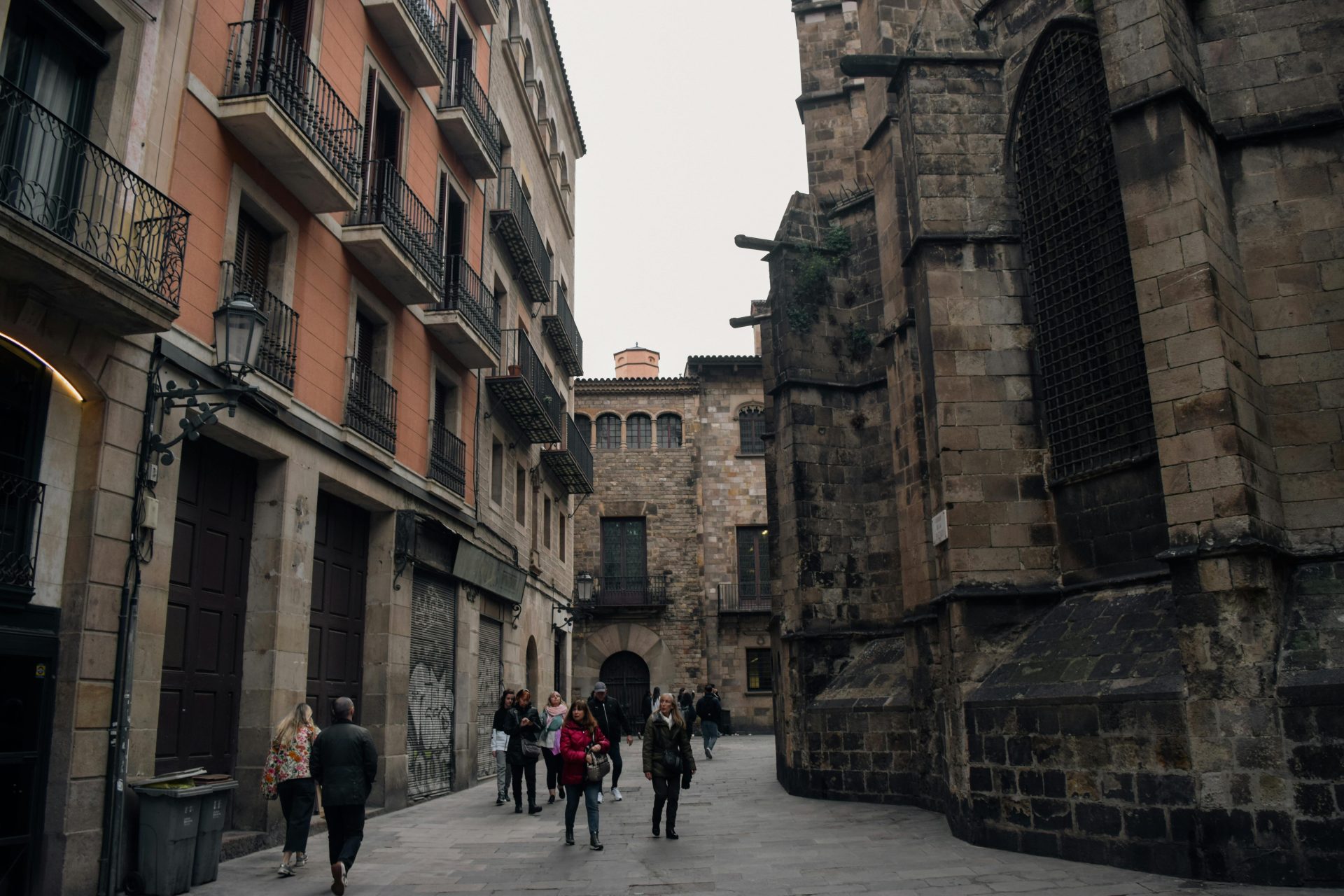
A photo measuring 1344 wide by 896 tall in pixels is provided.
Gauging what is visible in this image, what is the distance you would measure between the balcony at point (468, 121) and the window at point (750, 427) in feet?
56.8

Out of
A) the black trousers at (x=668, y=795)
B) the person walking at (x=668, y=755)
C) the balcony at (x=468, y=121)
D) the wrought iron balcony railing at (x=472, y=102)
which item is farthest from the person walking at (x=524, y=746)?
the wrought iron balcony railing at (x=472, y=102)

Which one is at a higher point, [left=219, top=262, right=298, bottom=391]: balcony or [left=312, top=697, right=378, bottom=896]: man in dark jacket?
[left=219, top=262, right=298, bottom=391]: balcony

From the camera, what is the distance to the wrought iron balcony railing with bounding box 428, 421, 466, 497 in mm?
15258

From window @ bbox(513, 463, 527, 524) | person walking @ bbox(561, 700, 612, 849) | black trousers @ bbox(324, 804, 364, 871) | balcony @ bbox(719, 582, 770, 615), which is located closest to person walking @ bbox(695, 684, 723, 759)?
window @ bbox(513, 463, 527, 524)

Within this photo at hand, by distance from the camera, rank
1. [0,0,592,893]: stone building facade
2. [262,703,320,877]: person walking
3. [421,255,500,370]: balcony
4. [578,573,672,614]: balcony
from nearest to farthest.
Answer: [0,0,592,893]: stone building facade < [262,703,320,877]: person walking < [421,255,500,370]: balcony < [578,573,672,614]: balcony

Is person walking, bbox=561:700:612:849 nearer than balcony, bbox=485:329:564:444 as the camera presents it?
Yes

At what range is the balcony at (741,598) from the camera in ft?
104

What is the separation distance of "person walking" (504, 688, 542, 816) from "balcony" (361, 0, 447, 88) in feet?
29.2

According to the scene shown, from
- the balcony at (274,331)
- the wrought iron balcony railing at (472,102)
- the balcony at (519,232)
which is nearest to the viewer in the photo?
the balcony at (274,331)

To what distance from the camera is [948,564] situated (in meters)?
10.5

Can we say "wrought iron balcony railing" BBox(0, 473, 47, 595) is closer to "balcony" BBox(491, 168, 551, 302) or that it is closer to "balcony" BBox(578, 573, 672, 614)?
"balcony" BBox(491, 168, 551, 302)

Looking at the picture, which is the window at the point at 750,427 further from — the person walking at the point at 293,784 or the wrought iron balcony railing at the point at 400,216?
the person walking at the point at 293,784

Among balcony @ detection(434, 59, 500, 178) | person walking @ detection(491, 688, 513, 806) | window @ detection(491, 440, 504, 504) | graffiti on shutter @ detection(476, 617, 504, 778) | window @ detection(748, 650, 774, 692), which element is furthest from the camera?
window @ detection(748, 650, 774, 692)

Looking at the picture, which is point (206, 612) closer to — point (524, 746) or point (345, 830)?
point (345, 830)
